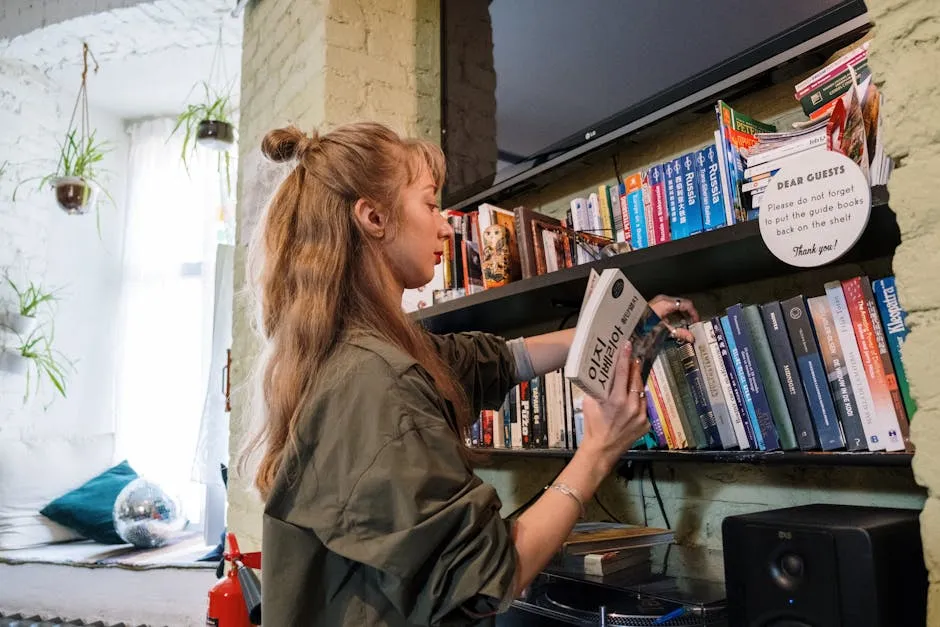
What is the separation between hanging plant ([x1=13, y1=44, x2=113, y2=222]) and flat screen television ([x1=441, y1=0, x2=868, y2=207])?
2.43 m

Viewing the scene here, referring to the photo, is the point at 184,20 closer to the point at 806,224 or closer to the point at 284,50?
the point at 284,50

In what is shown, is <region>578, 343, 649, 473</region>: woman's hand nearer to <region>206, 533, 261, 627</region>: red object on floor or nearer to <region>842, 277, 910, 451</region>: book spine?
<region>842, 277, 910, 451</region>: book spine

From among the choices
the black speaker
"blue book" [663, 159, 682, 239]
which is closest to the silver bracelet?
the black speaker

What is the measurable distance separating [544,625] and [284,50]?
6.81ft

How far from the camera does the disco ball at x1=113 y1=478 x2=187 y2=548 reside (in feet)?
11.3

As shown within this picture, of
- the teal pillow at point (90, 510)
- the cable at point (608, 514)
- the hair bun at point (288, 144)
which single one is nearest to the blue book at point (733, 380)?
the cable at point (608, 514)

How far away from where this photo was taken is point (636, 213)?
1.49 m

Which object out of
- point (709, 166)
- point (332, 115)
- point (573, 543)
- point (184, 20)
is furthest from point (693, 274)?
point (184, 20)

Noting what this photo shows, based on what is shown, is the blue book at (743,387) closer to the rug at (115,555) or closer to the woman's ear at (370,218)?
the woman's ear at (370,218)

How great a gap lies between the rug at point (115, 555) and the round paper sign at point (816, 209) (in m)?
2.68

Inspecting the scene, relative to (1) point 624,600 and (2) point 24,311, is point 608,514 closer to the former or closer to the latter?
(1) point 624,600

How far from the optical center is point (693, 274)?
141 centimetres

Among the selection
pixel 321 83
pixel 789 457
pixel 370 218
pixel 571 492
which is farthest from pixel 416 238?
pixel 321 83

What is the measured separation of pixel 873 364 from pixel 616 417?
0.41 metres
